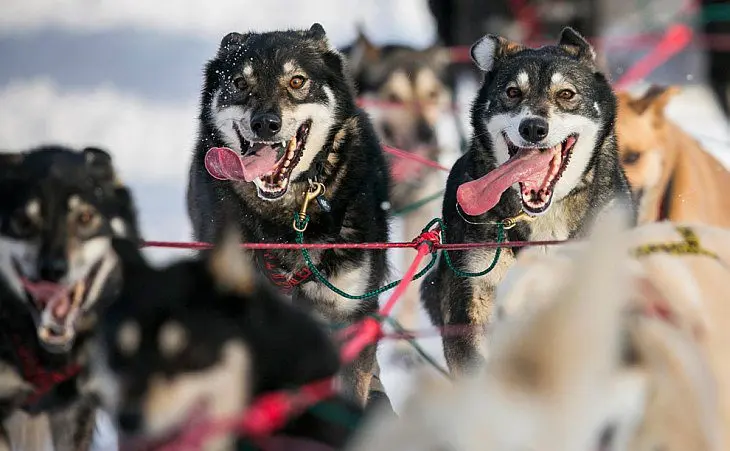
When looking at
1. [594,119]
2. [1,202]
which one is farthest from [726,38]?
[1,202]

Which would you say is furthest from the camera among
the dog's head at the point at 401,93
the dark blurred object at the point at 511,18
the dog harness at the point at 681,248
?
the dark blurred object at the point at 511,18

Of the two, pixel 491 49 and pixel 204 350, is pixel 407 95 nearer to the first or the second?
pixel 491 49

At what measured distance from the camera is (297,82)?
2.65 meters

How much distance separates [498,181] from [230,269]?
1.20m

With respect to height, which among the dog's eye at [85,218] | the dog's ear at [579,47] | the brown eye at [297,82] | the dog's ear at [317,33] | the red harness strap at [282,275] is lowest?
the red harness strap at [282,275]

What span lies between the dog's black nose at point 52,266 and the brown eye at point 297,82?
99 cm

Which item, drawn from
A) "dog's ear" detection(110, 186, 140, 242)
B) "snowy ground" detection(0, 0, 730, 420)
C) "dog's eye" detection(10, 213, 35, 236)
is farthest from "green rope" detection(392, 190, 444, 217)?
"dog's eye" detection(10, 213, 35, 236)

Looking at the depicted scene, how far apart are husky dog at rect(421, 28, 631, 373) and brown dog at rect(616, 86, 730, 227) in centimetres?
83

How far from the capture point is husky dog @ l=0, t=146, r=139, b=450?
5.98 ft

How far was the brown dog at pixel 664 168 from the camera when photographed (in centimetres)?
338

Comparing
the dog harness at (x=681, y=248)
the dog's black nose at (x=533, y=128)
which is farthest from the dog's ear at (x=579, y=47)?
the dog harness at (x=681, y=248)

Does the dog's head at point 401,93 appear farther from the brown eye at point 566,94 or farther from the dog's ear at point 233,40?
the brown eye at point 566,94

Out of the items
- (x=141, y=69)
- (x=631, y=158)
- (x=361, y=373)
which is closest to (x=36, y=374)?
(x=361, y=373)

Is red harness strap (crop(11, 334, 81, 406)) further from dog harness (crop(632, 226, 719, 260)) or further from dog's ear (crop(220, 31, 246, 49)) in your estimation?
dog's ear (crop(220, 31, 246, 49))
